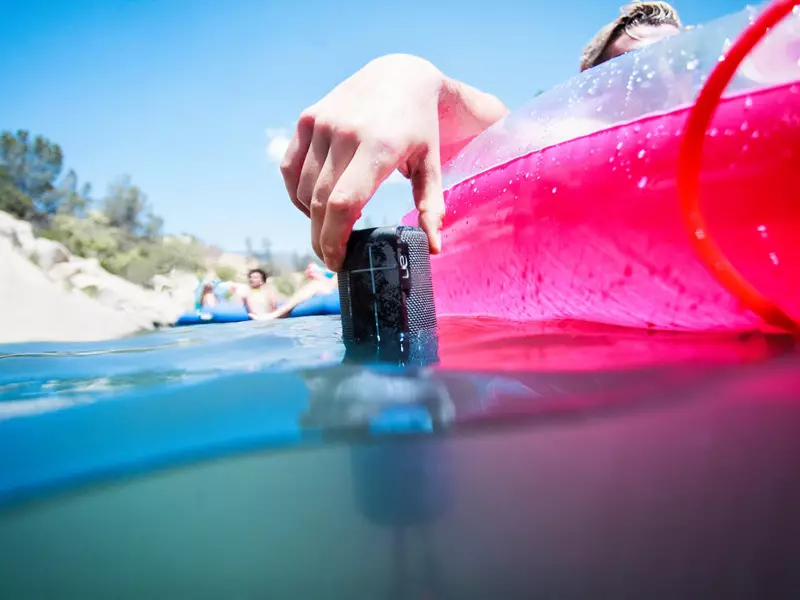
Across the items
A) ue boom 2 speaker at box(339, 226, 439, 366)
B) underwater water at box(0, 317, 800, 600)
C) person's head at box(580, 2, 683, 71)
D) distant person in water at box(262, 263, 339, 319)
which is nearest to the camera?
underwater water at box(0, 317, 800, 600)

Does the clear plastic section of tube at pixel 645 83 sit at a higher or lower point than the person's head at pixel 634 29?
lower

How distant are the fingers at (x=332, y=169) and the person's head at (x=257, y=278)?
4.77 metres

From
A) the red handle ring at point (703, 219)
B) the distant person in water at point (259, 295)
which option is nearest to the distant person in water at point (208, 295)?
the distant person in water at point (259, 295)

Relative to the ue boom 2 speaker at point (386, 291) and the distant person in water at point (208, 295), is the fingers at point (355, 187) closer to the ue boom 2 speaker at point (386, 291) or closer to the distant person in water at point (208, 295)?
the ue boom 2 speaker at point (386, 291)

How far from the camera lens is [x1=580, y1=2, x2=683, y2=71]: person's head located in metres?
1.66

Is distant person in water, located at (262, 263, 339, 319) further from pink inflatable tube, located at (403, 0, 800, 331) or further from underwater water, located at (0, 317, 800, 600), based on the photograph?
underwater water, located at (0, 317, 800, 600)

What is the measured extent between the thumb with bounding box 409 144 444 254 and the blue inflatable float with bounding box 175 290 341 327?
2.36 metres

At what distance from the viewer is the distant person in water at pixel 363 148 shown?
0.72m

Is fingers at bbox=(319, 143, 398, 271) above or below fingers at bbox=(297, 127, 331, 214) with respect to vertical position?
below

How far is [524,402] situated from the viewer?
0.46 meters

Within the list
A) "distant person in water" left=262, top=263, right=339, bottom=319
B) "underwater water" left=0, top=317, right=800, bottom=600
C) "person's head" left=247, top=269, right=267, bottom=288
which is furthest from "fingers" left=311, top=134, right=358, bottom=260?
"person's head" left=247, top=269, right=267, bottom=288

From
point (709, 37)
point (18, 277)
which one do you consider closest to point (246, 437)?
point (709, 37)

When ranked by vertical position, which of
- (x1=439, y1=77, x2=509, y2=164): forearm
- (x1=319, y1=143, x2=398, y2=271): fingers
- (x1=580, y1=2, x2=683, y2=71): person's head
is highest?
(x1=580, y1=2, x2=683, y2=71): person's head

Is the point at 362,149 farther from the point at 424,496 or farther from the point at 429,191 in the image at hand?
the point at 424,496
